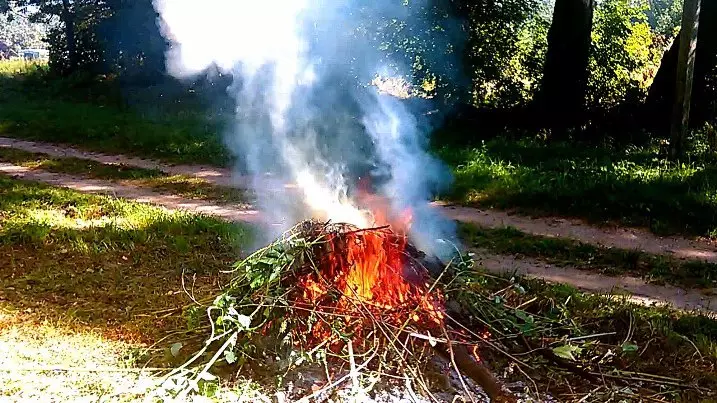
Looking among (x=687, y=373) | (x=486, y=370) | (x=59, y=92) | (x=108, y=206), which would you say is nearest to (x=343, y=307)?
(x=486, y=370)

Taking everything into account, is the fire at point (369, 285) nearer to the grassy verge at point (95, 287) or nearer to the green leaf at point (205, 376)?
the green leaf at point (205, 376)

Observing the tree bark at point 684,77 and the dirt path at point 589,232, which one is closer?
the dirt path at point 589,232

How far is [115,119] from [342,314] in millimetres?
11557

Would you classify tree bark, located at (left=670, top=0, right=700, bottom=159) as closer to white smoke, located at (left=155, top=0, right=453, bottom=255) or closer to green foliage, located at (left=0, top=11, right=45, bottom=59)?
white smoke, located at (left=155, top=0, right=453, bottom=255)

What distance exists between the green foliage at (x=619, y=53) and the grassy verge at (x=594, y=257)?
622cm

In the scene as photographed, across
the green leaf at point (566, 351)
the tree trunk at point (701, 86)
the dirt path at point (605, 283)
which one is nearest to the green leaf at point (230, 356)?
the green leaf at point (566, 351)

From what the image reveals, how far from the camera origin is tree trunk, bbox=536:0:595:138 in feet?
37.1

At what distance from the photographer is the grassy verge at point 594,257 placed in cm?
555

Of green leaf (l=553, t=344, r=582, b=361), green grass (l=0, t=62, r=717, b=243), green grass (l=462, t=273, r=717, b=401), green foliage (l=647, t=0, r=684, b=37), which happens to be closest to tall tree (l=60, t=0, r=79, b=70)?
green grass (l=0, t=62, r=717, b=243)

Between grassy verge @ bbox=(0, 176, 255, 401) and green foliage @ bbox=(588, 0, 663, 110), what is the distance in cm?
806

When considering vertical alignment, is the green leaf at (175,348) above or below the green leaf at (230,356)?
below

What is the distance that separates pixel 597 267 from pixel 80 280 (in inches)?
159

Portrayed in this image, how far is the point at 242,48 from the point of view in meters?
5.74

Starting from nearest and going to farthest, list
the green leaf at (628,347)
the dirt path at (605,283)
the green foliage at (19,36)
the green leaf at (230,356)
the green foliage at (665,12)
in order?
the green leaf at (230,356) < the green leaf at (628,347) < the dirt path at (605,283) < the green foliage at (665,12) < the green foliage at (19,36)
